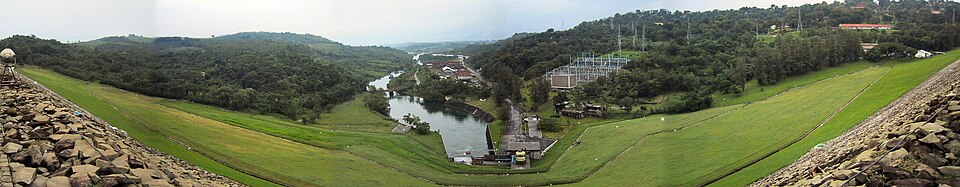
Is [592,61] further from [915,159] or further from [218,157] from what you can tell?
[915,159]

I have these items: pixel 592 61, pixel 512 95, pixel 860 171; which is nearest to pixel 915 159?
pixel 860 171

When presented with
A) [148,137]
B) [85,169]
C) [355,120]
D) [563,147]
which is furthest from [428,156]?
[85,169]

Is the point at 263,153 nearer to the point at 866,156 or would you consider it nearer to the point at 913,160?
the point at 866,156

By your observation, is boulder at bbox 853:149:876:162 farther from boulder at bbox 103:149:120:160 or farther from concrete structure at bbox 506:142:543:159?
concrete structure at bbox 506:142:543:159

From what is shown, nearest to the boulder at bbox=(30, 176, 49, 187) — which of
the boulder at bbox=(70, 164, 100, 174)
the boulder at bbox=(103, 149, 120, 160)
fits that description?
the boulder at bbox=(70, 164, 100, 174)

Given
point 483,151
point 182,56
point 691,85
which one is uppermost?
point 182,56

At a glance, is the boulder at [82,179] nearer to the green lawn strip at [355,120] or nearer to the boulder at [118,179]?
the boulder at [118,179]
